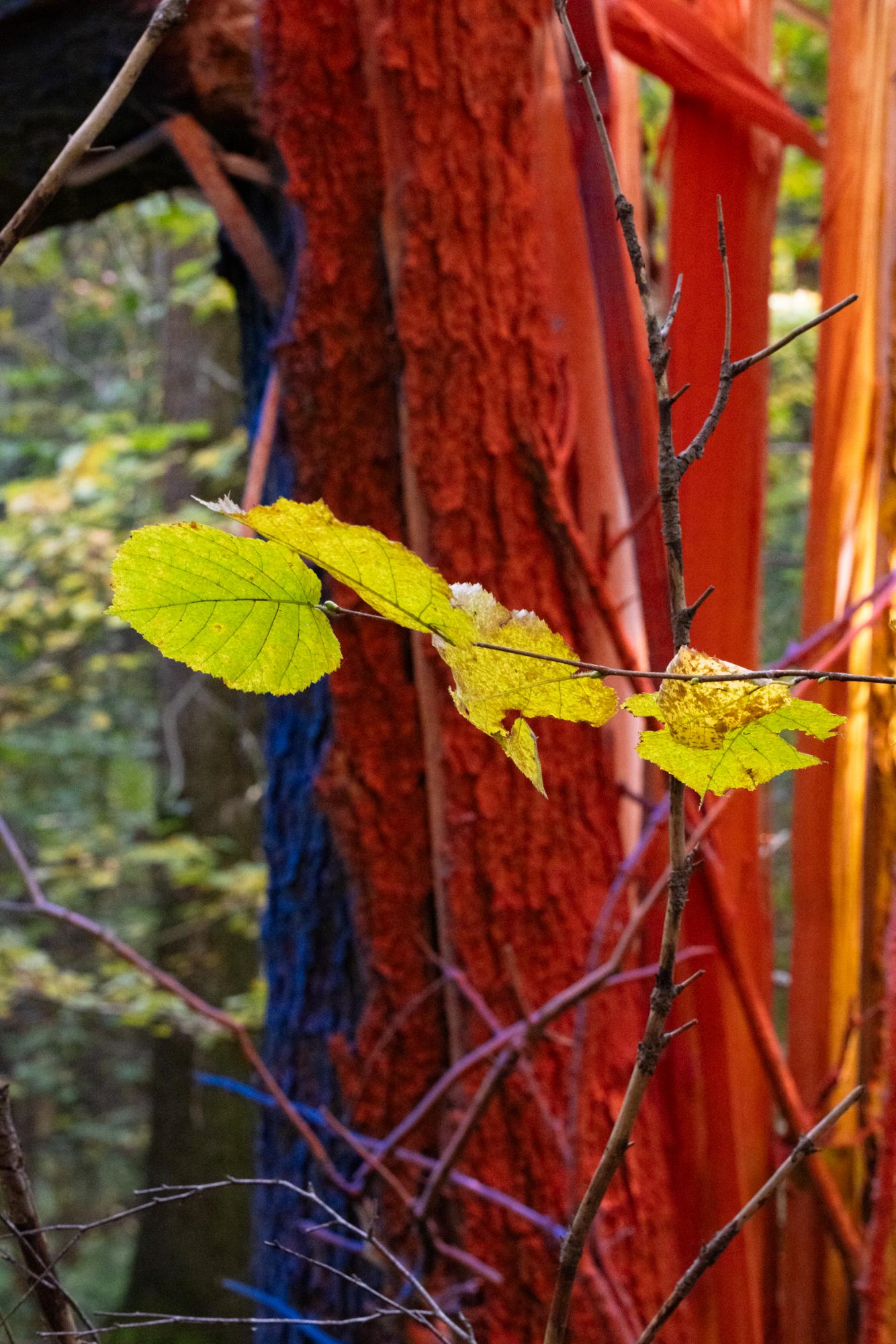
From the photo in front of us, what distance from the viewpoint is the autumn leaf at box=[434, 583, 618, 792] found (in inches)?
9.8

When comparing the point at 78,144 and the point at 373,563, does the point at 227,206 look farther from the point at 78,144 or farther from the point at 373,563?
Answer: the point at 373,563

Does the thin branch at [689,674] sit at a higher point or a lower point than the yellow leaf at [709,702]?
higher

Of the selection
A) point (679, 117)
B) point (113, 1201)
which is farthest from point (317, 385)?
point (113, 1201)

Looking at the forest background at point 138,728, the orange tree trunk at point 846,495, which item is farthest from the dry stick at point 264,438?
the orange tree trunk at point 846,495

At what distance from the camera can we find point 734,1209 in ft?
3.14

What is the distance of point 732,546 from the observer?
3.19 feet

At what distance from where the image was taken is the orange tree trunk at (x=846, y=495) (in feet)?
3.39

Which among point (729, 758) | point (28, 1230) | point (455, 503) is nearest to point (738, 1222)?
point (729, 758)

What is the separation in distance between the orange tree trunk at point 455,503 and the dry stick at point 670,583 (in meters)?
0.71

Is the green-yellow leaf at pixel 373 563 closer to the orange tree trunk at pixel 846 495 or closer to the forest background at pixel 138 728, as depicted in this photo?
the orange tree trunk at pixel 846 495

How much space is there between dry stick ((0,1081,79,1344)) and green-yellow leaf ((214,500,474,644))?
0.23 metres

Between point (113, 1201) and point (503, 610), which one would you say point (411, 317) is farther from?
point (113, 1201)

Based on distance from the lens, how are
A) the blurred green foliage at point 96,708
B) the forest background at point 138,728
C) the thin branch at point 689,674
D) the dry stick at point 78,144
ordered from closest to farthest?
the thin branch at point 689,674
the dry stick at point 78,144
the forest background at point 138,728
the blurred green foliage at point 96,708

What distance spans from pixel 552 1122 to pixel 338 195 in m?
A: 0.90
